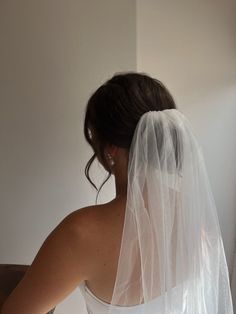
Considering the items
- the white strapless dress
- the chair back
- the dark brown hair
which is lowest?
the chair back

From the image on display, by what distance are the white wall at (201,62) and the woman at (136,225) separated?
73cm

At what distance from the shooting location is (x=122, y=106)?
798 millimetres

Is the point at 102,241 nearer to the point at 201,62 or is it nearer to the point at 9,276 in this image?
the point at 9,276

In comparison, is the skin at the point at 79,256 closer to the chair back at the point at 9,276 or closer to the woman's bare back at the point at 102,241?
the woman's bare back at the point at 102,241

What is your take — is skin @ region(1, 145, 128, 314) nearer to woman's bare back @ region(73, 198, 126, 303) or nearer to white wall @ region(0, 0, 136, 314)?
woman's bare back @ region(73, 198, 126, 303)

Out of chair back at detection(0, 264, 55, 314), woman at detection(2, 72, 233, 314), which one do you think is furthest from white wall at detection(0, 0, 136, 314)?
woman at detection(2, 72, 233, 314)

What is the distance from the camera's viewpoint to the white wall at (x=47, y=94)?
1232mm

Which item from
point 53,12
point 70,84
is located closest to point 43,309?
point 70,84

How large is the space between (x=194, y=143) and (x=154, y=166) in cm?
12

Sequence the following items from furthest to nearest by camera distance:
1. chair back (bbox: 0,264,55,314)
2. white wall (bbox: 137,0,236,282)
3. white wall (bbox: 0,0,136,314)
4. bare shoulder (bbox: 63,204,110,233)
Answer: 1. white wall (bbox: 137,0,236,282)
2. white wall (bbox: 0,0,136,314)
3. chair back (bbox: 0,264,55,314)
4. bare shoulder (bbox: 63,204,110,233)

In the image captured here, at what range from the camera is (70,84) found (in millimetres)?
1299

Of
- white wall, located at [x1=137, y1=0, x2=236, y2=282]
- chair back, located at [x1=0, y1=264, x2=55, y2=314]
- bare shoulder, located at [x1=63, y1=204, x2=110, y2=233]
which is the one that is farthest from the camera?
white wall, located at [x1=137, y1=0, x2=236, y2=282]

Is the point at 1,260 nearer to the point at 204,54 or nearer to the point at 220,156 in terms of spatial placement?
the point at 220,156

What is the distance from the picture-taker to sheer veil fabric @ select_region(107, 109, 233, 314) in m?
0.81
